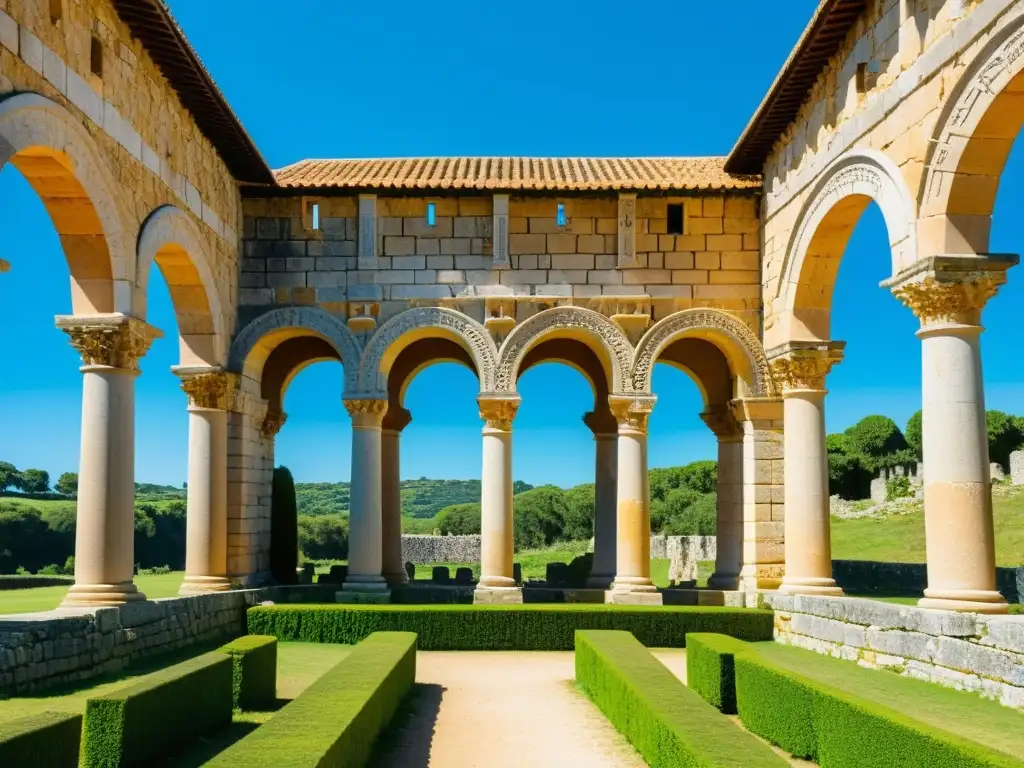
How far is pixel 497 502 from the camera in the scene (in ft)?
66.7

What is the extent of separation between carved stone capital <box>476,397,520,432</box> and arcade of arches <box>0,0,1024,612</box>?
0.05 meters

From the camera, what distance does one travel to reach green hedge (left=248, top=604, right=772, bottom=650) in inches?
717

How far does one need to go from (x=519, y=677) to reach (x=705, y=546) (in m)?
29.4

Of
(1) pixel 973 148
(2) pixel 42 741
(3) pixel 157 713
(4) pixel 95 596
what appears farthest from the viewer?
(4) pixel 95 596

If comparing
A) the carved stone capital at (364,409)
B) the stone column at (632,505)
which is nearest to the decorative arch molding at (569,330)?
the stone column at (632,505)

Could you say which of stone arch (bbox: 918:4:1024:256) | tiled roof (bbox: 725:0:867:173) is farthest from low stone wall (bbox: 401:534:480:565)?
stone arch (bbox: 918:4:1024:256)

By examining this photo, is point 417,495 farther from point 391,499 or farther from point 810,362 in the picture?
point 810,362

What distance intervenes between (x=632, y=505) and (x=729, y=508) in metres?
2.62

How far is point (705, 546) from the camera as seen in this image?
43.3 m

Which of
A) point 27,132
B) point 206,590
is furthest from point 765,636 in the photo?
point 27,132

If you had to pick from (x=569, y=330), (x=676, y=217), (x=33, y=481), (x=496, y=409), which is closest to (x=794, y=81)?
(x=676, y=217)

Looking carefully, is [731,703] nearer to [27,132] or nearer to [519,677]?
[519,677]

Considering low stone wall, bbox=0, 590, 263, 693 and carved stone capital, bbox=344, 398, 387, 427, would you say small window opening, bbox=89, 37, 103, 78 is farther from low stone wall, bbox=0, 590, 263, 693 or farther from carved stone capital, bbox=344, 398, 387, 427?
carved stone capital, bbox=344, 398, 387, 427

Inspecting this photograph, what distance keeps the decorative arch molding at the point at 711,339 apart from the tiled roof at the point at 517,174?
254 cm
